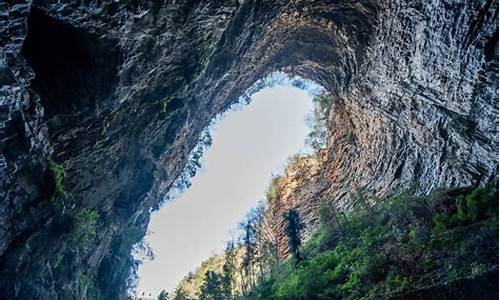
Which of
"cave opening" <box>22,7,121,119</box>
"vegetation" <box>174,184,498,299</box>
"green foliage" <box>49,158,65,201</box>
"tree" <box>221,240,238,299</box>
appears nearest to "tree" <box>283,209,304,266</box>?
"vegetation" <box>174,184,498,299</box>

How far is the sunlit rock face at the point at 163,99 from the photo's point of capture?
13.0 meters

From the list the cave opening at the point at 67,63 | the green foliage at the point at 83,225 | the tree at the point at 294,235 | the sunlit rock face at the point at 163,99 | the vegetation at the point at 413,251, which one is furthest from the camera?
the tree at the point at 294,235

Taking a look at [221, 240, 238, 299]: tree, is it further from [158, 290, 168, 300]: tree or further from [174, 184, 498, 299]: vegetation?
[174, 184, 498, 299]: vegetation

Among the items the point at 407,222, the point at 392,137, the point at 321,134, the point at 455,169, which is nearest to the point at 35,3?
the point at 407,222

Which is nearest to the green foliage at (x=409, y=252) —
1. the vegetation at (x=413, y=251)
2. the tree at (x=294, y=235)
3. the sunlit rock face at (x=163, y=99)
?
the vegetation at (x=413, y=251)

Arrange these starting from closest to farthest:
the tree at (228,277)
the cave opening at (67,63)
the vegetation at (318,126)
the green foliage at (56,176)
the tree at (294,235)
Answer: the cave opening at (67,63), the green foliage at (56,176), the tree at (294,235), the tree at (228,277), the vegetation at (318,126)

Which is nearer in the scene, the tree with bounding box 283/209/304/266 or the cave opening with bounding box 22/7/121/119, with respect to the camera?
the cave opening with bounding box 22/7/121/119

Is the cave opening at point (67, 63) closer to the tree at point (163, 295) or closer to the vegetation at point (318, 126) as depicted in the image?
the tree at point (163, 295)

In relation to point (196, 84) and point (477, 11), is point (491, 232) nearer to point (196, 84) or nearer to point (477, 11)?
point (477, 11)

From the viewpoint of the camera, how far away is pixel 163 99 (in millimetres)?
19531

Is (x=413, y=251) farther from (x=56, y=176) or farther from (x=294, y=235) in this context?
(x=56, y=176)

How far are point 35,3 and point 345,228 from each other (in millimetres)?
15899

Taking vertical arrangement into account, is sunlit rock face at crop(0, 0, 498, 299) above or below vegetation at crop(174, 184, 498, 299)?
above

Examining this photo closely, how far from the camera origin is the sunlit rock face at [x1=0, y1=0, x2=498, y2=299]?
13008 mm
